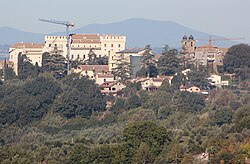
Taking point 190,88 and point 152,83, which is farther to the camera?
point 152,83

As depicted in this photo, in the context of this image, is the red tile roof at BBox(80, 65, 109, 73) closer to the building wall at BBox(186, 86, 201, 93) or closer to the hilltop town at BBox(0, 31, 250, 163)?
the hilltop town at BBox(0, 31, 250, 163)

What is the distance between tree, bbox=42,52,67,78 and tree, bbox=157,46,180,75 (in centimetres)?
631

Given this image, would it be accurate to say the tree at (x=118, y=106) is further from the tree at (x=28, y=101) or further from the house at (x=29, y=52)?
the house at (x=29, y=52)

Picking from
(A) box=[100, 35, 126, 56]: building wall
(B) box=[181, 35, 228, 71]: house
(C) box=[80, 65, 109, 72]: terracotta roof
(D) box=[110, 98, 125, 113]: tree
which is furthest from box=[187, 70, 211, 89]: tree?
(A) box=[100, 35, 126, 56]: building wall

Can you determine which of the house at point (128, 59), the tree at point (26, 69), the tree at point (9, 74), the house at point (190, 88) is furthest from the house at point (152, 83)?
the tree at point (9, 74)

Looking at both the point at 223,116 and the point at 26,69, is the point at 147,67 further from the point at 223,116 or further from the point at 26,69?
the point at 223,116

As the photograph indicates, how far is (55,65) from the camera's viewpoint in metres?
56.5

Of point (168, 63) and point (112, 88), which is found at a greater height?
point (168, 63)

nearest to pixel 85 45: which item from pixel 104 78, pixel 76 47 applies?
pixel 76 47

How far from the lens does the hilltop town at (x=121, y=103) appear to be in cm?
3119

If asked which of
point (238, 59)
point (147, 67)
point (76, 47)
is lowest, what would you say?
point (147, 67)

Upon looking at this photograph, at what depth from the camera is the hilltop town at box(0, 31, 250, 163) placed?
31.2 m

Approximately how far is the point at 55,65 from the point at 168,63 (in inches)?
293

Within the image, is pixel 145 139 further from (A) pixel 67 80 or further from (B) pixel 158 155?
(A) pixel 67 80
